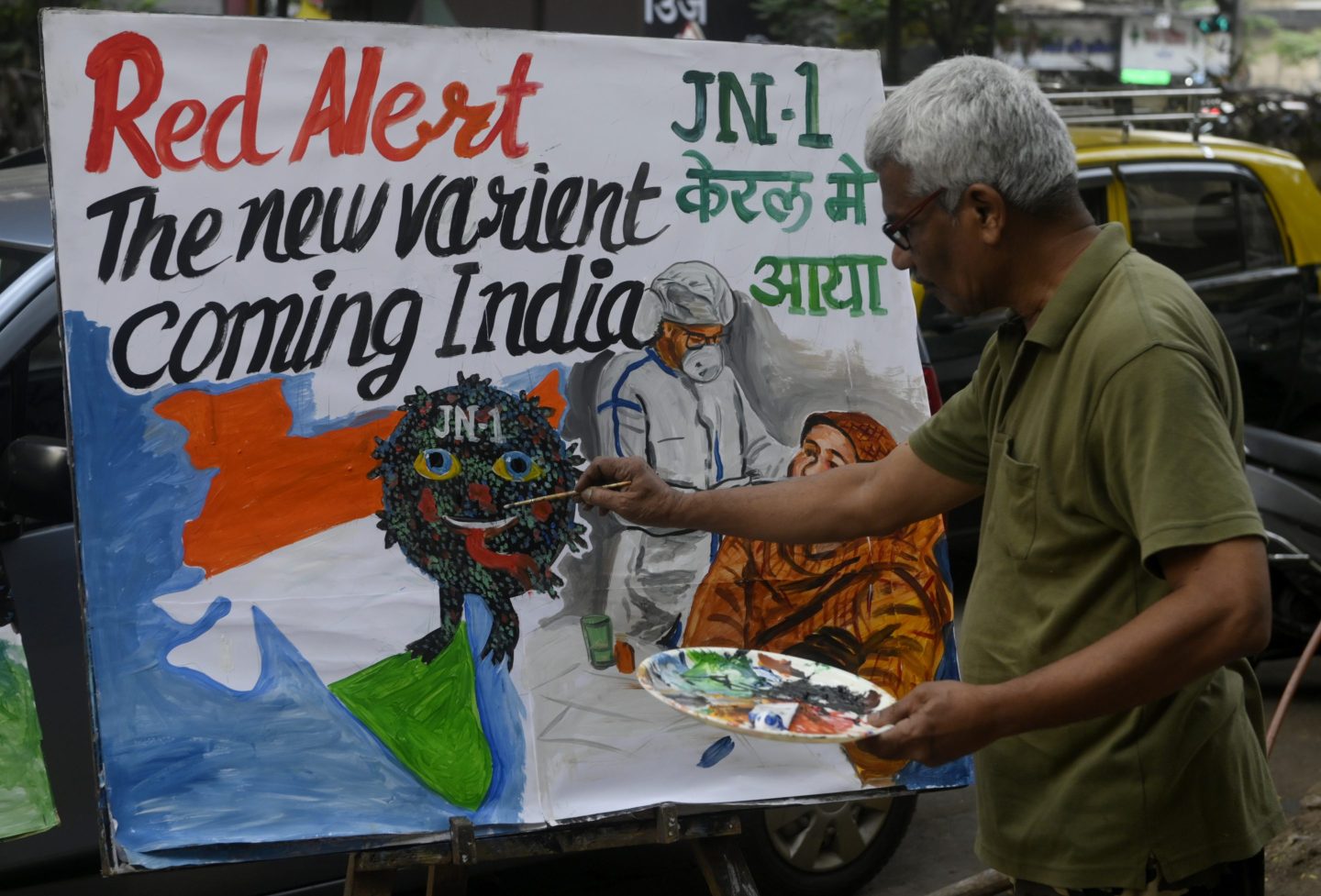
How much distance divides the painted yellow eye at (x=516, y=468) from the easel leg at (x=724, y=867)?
0.74 m

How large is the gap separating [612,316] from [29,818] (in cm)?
143

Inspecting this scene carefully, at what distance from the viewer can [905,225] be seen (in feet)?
6.23

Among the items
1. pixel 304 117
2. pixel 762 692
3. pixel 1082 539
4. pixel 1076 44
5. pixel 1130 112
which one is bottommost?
pixel 762 692

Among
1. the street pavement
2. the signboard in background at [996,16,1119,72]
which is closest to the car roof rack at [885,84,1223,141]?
the street pavement

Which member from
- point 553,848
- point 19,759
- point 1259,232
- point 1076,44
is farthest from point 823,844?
point 1076,44

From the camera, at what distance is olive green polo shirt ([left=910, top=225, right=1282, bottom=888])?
5.32ft

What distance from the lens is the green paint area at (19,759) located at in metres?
2.69

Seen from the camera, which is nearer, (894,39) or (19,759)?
(19,759)

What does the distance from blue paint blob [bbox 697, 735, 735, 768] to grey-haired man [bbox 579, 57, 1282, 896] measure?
76 cm

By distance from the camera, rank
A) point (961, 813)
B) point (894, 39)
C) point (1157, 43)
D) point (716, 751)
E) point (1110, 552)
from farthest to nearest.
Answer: point (1157, 43) < point (894, 39) < point (961, 813) < point (716, 751) < point (1110, 552)

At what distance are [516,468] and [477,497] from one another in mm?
89

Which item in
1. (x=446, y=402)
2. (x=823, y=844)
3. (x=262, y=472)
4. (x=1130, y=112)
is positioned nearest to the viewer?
(x=262, y=472)

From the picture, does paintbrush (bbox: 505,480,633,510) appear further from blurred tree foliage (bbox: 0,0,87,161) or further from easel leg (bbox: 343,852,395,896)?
blurred tree foliage (bbox: 0,0,87,161)

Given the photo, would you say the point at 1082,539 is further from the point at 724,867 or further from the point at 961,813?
the point at 961,813
